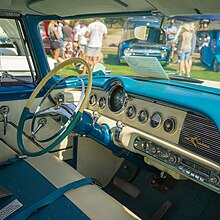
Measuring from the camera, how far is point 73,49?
9.55 metres

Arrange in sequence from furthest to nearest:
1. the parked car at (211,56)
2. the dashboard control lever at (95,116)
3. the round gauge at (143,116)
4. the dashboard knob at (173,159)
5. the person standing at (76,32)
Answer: the person standing at (76,32) < the parked car at (211,56) < the dashboard control lever at (95,116) < the round gauge at (143,116) < the dashboard knob at (173,159)

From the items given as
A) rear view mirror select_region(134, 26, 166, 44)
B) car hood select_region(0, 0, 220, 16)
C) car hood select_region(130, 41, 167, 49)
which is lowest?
car hood select_region(130, 41, 167, 49)

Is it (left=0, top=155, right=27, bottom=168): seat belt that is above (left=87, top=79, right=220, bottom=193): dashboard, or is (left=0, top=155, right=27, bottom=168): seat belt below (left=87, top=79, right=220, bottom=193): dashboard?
Answer: below

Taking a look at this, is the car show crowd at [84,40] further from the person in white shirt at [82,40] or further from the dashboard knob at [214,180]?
the dashboard knob at [214,180]

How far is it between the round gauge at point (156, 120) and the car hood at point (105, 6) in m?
0.65

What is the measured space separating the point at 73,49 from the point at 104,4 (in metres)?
7.32

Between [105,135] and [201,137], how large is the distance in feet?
2.53

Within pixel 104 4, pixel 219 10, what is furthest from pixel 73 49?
pixel 219 10

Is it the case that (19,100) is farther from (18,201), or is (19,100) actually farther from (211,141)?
(211,141)

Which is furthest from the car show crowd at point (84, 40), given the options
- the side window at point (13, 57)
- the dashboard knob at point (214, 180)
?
the dashboard knob at point (214, 180)

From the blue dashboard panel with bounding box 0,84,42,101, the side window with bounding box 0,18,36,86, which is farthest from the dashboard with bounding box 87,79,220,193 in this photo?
the side window with bounding box 0,18,36,86

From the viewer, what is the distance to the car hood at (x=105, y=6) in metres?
1.80

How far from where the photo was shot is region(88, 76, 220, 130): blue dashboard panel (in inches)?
75.4

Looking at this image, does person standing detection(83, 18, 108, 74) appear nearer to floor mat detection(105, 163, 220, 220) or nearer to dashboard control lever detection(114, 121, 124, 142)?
floor mat detection(105, 163, 220, 220)
